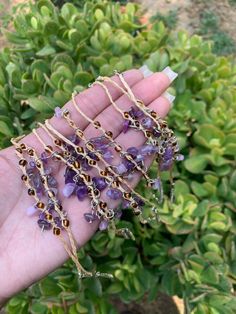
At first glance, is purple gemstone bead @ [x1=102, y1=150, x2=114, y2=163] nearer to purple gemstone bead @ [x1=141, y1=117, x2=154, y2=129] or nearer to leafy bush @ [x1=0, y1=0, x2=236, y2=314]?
purple gemstone bead @ [x1=141, y1=117, x2=154, y2=129]

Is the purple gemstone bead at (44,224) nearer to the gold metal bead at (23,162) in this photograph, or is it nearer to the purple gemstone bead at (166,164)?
the gold metal bead at (23,162)

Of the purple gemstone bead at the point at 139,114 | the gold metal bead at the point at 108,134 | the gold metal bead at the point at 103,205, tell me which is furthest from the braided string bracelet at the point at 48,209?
the purple gemstone bead at the point at 139,114

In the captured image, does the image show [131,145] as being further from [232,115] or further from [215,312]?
[215,312]

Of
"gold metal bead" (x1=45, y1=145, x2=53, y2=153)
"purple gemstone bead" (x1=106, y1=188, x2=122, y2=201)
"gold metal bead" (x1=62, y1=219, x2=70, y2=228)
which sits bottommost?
"purple gemstone bead" (x1=106, y1=188, x2=122, y2=201)

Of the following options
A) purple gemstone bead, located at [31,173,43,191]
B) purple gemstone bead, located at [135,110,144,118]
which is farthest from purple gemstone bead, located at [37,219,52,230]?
purple gemstone bead, located at [135,110,144,118]

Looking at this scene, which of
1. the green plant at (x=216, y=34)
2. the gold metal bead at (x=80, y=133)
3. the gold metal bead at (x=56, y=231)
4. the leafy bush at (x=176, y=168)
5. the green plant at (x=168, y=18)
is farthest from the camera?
the green plant at (x=168, y=18)

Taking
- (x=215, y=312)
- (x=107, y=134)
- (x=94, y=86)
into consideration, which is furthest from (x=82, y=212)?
(x=215, y=312)
